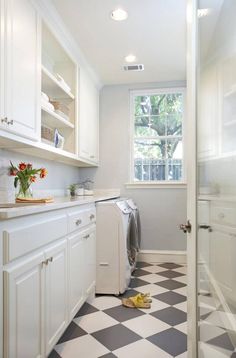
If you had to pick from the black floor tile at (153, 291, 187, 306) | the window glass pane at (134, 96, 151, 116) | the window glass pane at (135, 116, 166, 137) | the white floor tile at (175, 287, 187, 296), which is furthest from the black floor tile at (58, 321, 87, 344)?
the window glass pane at (134, 96, 151, 116)

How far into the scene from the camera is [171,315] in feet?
7.39

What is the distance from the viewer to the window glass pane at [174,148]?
394cm

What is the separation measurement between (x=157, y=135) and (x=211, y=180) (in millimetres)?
2739

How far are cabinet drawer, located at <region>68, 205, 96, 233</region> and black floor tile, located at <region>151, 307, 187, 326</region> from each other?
36.1 inches

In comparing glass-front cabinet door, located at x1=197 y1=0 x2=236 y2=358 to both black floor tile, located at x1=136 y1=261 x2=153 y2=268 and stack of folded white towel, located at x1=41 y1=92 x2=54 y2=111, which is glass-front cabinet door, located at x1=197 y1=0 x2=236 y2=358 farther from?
black floor tile, located at x1=136 y1=261 x2=153 y2=268

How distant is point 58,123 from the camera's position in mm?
2848

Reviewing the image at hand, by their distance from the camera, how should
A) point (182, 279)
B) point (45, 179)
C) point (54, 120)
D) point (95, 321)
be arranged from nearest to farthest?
point (95, 321) → point (54, 120) → point (45, 179) → point (182, 279)

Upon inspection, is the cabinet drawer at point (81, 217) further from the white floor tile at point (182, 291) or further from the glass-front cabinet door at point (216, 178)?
the white floor tile at point (182, 291)

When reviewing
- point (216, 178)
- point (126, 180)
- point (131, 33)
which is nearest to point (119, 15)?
point (131, 33)

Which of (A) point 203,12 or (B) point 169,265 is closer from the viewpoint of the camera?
(A) point 203,12

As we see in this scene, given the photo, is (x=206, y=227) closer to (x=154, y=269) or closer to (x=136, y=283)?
(x=136, y=283)

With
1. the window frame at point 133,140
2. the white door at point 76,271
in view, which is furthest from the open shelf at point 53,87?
the white door at point 76,271

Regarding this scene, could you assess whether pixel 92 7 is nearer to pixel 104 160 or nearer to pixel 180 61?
pixel 180 61

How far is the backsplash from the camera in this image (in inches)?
86.0
